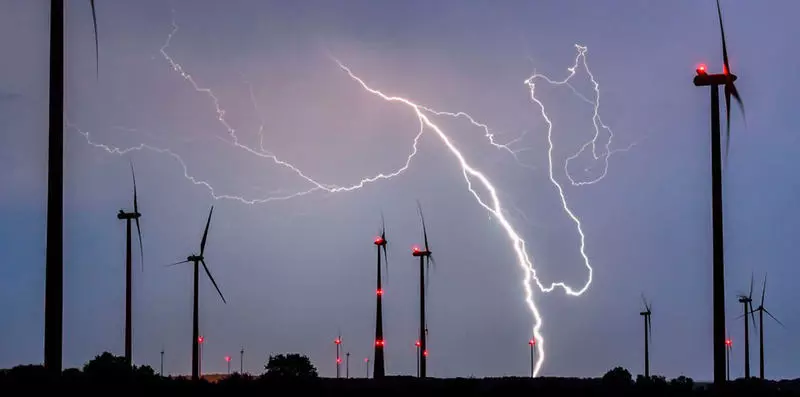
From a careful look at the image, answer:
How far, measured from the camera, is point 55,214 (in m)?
33.3

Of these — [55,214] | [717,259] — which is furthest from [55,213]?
[717,259]

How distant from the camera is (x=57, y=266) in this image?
3312 cm

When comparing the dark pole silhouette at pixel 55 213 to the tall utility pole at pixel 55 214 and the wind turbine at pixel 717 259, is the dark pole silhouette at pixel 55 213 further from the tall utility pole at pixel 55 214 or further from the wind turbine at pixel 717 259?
the wind turbine at pixel 717 259

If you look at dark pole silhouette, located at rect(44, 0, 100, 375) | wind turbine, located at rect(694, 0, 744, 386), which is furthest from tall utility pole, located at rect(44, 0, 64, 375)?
wind turbine, located at rect(694, 0, 744, 386)

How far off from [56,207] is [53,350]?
11.5ft

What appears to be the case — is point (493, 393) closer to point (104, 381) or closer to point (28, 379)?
point (104, 381)

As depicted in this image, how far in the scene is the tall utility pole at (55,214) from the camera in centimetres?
3281

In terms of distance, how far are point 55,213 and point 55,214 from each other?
0.02 meters

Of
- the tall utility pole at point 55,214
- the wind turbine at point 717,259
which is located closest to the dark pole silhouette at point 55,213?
the tall utility pole at point 55,214

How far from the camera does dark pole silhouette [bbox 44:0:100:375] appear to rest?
32812 millimetres

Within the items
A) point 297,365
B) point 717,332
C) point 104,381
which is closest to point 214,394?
point 104,381

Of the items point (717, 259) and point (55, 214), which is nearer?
point (55, 214)

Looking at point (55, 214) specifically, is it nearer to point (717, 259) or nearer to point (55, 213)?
point (55, 213)

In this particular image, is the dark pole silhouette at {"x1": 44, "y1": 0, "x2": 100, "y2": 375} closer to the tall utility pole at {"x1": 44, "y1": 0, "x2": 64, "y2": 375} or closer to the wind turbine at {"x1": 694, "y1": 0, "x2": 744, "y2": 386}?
the tall utility pole at {"x1": 44, "y1": 0, "x2": 64, "y2": 375}
